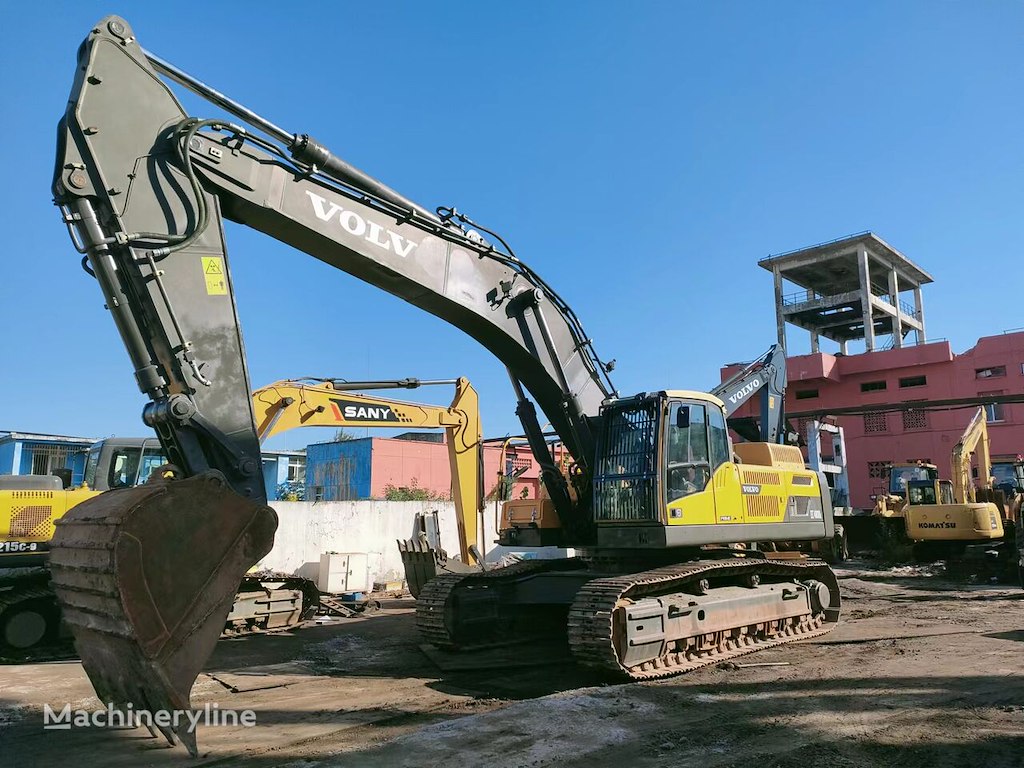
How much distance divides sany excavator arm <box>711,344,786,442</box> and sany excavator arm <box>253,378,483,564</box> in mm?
4469

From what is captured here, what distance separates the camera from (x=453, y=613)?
8.59 metres

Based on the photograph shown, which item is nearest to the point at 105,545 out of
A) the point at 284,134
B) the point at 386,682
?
the point at 284,134

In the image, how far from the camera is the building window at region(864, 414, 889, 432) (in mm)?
36500

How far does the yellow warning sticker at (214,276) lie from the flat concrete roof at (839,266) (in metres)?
45.8

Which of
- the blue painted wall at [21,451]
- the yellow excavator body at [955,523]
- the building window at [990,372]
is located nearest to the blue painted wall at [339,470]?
the blue painted wall at [21,451]

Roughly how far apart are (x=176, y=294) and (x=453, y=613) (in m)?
5.07

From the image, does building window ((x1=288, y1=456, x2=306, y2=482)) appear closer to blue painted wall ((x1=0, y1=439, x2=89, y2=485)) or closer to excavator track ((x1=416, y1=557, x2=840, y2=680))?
blue painted wall ((x1=0, y1=439, x2=89, y2=485))

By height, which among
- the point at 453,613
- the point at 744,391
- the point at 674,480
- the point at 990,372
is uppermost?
the point at 990,372

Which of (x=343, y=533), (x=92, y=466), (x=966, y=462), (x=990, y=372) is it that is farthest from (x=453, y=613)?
(x=990, y=372)

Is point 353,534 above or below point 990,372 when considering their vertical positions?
below

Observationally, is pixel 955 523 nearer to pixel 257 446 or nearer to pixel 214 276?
pixel 257 446

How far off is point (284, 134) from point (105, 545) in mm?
3455

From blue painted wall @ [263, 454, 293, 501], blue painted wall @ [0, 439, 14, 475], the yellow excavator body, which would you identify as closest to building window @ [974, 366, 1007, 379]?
the yellow excavator body

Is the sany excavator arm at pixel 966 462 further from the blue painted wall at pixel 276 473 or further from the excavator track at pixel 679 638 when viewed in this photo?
the blue painted wall at pixel 276 473
